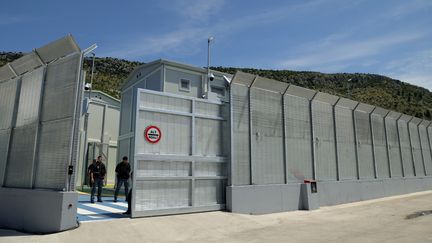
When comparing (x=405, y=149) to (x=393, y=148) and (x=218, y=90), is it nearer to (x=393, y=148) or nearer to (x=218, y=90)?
(x=393, y=148)

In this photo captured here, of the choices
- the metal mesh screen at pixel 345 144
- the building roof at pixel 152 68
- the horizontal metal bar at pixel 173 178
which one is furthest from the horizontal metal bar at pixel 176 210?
the building roof at pixel 152 68

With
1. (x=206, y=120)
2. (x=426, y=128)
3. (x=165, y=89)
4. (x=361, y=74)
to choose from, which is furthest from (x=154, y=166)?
(x=361, y=74)

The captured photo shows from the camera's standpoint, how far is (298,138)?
Answer: 45.7ft

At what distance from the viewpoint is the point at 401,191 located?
19500 mm

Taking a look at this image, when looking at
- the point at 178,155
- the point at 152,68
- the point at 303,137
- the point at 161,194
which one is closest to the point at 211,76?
the point at 152,68

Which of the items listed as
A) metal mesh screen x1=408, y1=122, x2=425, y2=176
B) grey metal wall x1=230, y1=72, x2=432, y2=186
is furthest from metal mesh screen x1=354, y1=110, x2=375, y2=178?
metal mesh screen x1=408, y1=122, x2=425, y2=176

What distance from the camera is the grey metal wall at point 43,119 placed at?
838 cm

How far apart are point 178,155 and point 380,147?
507 inches

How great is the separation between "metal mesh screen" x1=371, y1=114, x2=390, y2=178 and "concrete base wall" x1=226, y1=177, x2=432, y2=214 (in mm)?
504

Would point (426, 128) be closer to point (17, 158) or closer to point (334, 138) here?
point (334, 138)

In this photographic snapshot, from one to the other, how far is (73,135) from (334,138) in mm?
11405

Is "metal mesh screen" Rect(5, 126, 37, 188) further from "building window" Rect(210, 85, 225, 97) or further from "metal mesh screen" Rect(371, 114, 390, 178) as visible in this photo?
"metal mesh screen" Rect(371, 114, 390, 178)

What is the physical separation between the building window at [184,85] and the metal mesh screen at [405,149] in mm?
13013

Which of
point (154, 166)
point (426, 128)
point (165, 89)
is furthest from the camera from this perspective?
point (426, 128)
